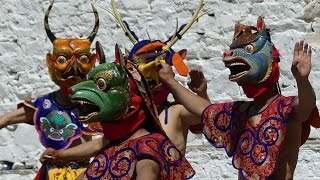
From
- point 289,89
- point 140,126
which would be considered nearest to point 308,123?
point 140,126

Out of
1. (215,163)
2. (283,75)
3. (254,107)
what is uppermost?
(254,107)

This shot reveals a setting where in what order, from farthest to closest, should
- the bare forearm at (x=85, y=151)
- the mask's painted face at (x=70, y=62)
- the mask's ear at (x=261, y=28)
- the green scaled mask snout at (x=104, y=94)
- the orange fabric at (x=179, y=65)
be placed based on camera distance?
the mask's painted face at (x=70, y=62), the orange fabric at (x=179, y=65), the mask's ear at (x=261, y=28), the bare forearm at (x=85, y=151), the green scaled mask snout at (x=104, y=94)

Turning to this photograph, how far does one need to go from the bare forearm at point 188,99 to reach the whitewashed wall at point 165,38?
80.7 inches

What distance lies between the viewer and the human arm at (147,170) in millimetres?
5629

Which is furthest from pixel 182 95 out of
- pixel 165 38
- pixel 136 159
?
pixel 165 38

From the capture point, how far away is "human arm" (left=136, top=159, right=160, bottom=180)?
5.63m

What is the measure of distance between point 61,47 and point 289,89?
1892mm

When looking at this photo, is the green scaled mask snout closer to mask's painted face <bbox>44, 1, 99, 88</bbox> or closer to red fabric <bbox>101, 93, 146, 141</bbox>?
red fabric <bbox>101, 93, 146, 141</bbox>

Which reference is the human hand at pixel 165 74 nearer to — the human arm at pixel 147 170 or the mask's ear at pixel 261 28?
the mask's ear at pixel 261 28

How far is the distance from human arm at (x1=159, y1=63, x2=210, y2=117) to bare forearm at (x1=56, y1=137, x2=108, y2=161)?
0.47 meters

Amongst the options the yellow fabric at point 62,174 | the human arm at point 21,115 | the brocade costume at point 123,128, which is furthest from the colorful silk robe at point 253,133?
the human arm at point 21,115

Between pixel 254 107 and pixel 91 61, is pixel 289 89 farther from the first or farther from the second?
pixel 254 107

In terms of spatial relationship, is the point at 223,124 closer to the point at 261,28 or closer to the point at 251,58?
the point at 251,58

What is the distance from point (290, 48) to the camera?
8.69 metres
